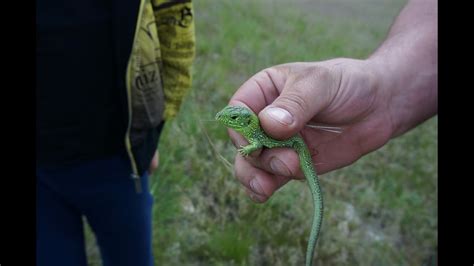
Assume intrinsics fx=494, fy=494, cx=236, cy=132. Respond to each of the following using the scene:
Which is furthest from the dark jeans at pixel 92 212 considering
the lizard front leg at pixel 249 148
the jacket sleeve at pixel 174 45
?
the lizard front leg at pixel 249 148

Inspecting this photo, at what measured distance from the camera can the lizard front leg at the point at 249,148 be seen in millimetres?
1777

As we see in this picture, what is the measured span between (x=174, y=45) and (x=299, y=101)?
107 centimetres

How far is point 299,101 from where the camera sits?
1.70 m

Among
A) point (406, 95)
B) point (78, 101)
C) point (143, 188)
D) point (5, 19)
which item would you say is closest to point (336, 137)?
point (406, 95)

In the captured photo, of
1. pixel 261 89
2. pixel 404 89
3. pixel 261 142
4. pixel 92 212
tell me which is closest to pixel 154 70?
pixel 261 89

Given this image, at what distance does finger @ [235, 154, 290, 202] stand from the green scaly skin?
0.21 m

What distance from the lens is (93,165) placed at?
2459mm

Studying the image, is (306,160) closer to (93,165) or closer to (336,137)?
(336,137)

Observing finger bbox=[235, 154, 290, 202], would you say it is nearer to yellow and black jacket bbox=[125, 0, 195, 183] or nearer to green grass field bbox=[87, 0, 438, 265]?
green grass field bbox=[87, 0, 438, 265]

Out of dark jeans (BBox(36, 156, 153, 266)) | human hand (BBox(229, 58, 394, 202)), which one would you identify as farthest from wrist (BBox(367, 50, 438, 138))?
dark jeans (BBox(36, 156, 153, 266))

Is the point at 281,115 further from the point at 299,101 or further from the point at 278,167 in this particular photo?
the point at 278,167

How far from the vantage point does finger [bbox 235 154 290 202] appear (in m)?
2.01

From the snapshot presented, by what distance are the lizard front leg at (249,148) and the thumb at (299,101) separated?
89 mm

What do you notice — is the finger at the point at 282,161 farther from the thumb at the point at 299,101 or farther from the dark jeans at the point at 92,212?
the dark jeans at the point at 92,212
